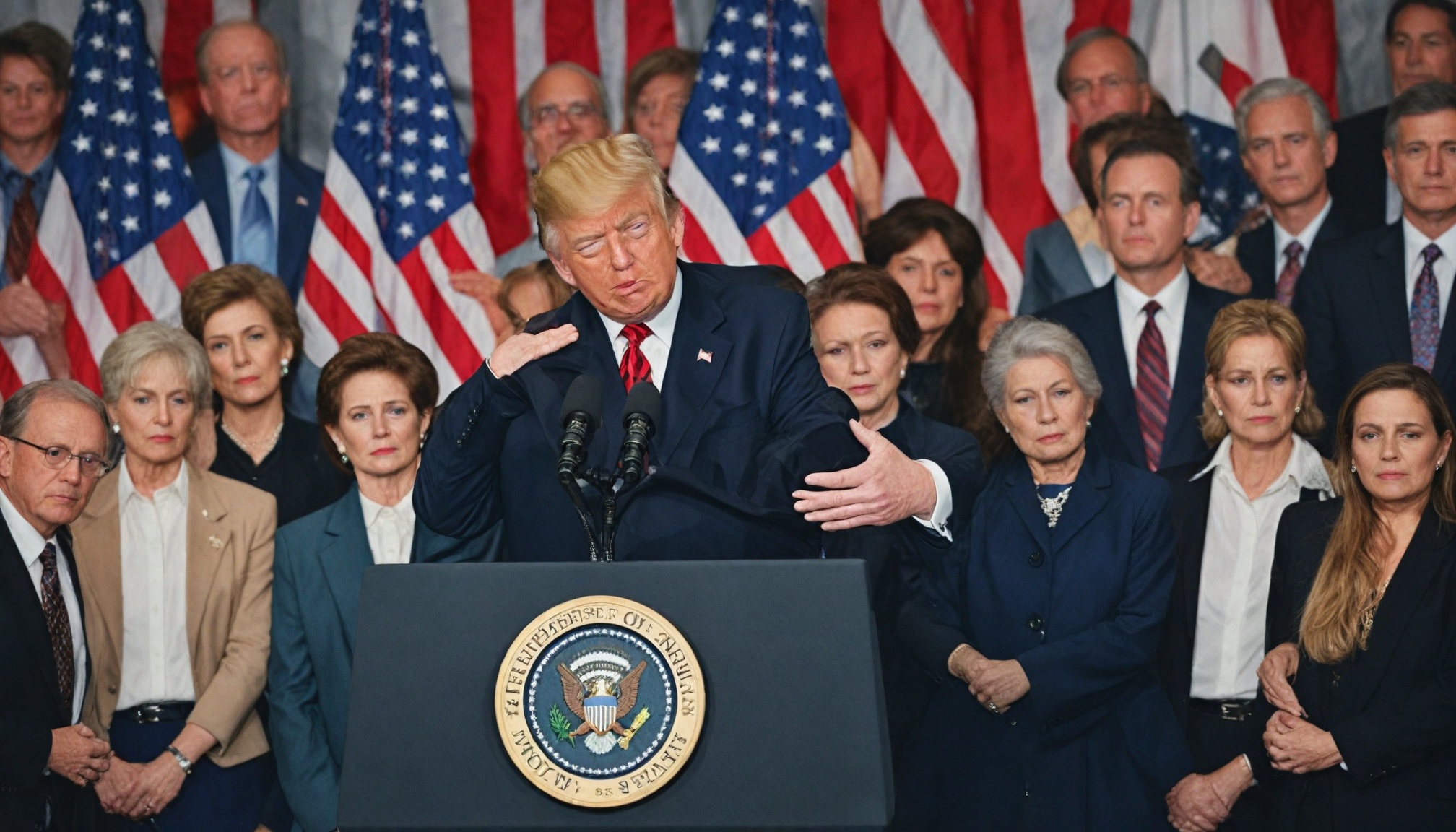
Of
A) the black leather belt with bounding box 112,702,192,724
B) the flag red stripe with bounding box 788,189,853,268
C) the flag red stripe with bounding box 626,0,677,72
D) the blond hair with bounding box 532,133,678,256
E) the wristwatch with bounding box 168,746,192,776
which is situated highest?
the flag red stripe with bounding box 626,0,677,72

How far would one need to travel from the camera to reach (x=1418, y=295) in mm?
4398

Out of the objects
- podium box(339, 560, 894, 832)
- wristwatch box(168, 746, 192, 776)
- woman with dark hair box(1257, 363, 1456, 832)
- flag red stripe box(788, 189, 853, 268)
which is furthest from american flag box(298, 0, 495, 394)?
podium box(339, 560, 894, 832)

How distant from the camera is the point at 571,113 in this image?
219 inches

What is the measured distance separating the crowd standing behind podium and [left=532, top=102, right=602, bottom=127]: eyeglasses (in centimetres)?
97

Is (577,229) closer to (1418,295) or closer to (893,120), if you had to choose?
(1418,295)

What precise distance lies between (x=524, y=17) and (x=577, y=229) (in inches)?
148

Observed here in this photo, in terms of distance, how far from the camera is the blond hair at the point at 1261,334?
13.2 feet

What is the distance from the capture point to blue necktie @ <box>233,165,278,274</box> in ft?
18.0

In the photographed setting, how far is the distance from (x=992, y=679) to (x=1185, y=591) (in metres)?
0.75

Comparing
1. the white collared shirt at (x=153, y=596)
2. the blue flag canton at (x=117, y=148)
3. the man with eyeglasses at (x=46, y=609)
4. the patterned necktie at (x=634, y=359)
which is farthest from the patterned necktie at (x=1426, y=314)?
the blue flag canton at (x=117, y=148)

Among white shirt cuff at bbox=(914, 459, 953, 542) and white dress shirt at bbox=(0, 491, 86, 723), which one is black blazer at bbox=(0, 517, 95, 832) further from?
white shirt cuff at bbox=(914, 459, 953, 542)

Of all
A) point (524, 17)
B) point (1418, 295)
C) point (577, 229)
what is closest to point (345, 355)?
point (577, 229)

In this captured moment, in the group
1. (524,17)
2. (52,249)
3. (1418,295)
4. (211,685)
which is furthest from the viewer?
(524,17)

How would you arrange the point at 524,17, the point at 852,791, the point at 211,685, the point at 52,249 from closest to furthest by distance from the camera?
the point at 852,791 → the point at 211,685 → the point at 52,249 → the point at 524,17
